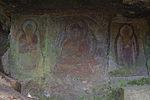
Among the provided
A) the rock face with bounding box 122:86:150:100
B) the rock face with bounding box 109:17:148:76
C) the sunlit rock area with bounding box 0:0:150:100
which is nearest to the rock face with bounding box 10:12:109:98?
the sunlit rock area with bounding box 0:0:150:100

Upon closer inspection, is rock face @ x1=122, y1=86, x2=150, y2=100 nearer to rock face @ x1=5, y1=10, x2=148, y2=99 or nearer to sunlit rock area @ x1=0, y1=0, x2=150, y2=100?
sunlit rock area @ x1=0, y1=0, x2=150, y2=100

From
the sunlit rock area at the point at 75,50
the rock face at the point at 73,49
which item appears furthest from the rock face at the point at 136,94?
the rock face at the point at 73,49

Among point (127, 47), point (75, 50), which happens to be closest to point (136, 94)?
point (127, 47)

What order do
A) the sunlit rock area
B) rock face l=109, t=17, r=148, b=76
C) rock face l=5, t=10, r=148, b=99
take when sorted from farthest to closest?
1. rock face l=109, t=17, r=148, b=76
2. rock face l=5, t=10, r=148, b=99
3. the sunlit rock area

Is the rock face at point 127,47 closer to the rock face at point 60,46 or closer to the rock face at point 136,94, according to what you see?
the rock face at point 60,46

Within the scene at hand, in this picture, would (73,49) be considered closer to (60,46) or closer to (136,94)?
(60,46)

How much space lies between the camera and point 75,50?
14.9 feet

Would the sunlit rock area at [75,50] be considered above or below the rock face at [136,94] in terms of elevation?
above

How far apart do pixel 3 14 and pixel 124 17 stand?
2.65 metres

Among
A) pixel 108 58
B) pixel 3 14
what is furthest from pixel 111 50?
pixel 3 14

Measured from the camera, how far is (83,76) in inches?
175

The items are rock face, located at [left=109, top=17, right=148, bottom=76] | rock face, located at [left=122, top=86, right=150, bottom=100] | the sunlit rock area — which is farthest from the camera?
rock face, located at [left=109, top=17, right=148, bottom=76]

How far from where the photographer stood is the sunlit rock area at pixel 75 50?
4367mm

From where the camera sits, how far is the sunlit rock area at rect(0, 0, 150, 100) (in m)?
4.37
